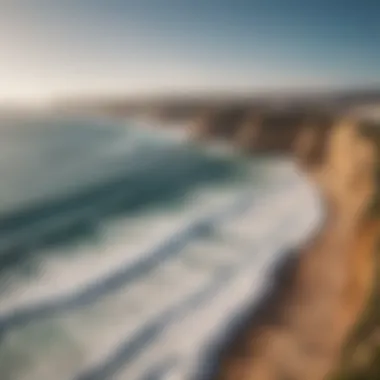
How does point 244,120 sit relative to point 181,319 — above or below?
above

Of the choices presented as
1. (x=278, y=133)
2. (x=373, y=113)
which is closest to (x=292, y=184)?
(x=278, y=133)

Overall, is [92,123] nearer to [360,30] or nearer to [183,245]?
[183,245]

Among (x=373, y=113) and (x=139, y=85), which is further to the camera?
(x=373, y=113)

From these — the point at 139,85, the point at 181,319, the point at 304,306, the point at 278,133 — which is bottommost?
the point at 304,306

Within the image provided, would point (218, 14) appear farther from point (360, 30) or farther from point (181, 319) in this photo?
point (181, 319)

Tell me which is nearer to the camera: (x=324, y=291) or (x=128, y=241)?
(x=324, y=291)

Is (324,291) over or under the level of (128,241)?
under

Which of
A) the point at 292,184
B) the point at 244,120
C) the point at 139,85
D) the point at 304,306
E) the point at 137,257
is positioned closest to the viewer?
the point at 304,306

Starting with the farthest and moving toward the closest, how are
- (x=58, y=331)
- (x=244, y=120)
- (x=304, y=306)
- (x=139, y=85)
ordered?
1. (x=244, y=120)
2. (x=139, y=85)
3. (x=304, y=306)
4. (x=58, y=331)
